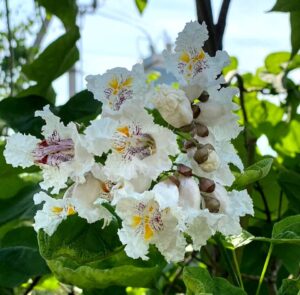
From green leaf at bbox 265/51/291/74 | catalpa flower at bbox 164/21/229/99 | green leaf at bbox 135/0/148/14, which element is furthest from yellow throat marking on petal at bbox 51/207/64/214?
green leaf at bbox 265/51/291/74

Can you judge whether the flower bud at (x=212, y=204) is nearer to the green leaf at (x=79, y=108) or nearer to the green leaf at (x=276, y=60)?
the green leaf at (x=79, y=108)

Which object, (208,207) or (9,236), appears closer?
(208,207)

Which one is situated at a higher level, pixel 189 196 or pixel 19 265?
pixel 189 196

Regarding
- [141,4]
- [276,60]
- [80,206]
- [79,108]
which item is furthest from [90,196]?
[276,60]

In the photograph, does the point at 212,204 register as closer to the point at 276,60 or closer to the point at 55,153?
the point at 55,153

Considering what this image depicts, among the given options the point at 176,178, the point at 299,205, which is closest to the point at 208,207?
the point at 176,178

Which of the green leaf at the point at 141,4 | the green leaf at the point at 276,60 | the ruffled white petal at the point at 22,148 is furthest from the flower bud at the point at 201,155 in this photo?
the green leaf at the point at 276,60

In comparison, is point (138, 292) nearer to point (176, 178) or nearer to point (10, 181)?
point (10, 181)
